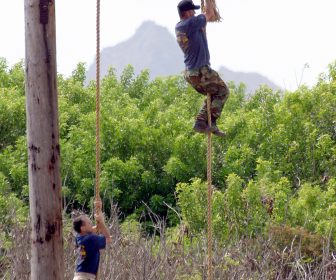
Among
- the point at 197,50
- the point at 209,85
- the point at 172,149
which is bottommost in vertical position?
the point at 172,149

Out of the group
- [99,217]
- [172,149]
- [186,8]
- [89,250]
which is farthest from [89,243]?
[172,149]

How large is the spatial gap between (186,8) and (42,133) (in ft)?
3.83

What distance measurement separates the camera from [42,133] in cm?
624

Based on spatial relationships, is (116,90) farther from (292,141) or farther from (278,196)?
(278,196)

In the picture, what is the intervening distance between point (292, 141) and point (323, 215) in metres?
4.47

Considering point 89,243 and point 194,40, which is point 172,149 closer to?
point 194,40

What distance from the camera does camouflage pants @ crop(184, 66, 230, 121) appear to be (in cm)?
646

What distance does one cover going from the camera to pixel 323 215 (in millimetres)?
15992

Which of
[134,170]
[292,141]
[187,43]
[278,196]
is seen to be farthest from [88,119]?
[187,43]

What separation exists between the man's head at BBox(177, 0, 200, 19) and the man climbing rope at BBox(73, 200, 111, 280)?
4.18 feet

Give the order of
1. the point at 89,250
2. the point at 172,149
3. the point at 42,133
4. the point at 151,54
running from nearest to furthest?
the point at 89,250 < the point at 42,133 < the point at 172,149 < the point at 151,54

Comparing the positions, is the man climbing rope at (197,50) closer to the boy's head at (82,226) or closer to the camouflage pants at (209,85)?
the camouflage pants at (209,85)

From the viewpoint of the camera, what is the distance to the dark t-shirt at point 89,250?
Answer: 20.1 feet

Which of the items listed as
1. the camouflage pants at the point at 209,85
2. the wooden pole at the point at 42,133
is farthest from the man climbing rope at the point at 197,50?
the wooden pole at the point at 42,133
